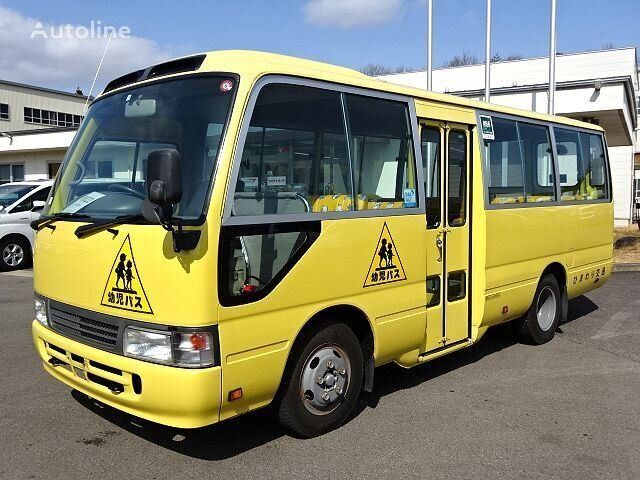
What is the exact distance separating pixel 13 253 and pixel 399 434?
1138 cm

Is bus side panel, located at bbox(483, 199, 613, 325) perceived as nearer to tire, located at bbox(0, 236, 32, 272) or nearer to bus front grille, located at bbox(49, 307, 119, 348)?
bus front grille, located at bbox(49, 307, 119, 348)

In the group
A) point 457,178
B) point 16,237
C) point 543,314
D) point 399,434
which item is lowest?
point 399,434

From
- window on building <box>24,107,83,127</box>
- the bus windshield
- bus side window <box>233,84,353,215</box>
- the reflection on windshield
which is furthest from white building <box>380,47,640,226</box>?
window on building <box>24,107,83,127</box>

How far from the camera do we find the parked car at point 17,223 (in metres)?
12.9

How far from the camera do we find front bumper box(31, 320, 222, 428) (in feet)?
11.3

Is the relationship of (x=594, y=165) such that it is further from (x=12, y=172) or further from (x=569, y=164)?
(x=12, y=172)

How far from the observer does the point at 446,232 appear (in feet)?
17.8

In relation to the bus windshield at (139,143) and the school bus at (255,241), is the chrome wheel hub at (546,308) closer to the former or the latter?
the school bus at (255,241)

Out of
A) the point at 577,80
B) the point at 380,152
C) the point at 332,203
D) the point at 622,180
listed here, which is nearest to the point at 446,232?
the point at 380,152

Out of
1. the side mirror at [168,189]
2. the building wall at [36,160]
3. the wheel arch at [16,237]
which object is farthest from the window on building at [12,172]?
the side mirror at [168,189]

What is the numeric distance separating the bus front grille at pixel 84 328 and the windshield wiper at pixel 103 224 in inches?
22.6

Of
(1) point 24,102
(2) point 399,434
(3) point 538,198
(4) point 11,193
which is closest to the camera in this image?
(2) point 399,434

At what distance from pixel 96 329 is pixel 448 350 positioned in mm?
3166

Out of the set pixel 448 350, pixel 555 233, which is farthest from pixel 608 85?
pixel 448 350
